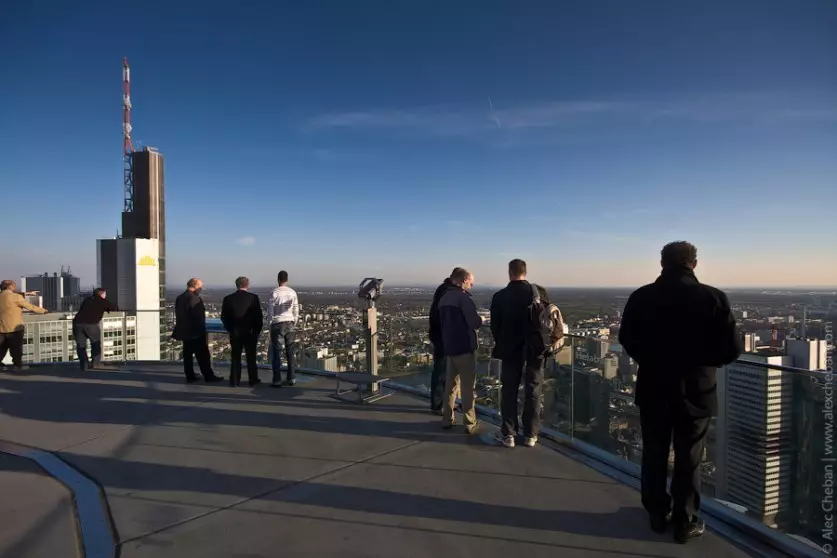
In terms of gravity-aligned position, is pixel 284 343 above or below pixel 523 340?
below

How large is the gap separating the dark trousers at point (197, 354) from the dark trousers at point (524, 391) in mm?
5293

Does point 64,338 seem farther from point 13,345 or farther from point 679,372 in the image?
point 679,372

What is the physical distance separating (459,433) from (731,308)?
302cm

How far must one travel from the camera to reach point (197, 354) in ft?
25.9

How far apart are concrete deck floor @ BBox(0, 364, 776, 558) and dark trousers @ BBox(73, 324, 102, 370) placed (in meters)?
2.78

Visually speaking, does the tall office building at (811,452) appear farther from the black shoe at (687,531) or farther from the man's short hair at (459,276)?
the man's short hair at (459,276)

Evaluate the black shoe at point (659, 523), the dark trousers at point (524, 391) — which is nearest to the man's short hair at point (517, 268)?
the dark trousers at point (524, 391)

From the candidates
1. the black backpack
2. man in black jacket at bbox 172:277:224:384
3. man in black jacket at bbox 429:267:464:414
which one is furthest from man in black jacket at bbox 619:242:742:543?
man in black jacket at bbox 172:277:224:384

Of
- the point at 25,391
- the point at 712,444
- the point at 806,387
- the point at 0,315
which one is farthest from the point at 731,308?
the point at 0,315

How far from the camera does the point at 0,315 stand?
8.41 metres

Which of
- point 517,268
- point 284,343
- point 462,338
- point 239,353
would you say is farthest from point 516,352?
point 239,353

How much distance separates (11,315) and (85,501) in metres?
6.81

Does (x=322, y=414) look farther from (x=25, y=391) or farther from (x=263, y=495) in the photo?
(x=25, y=391)

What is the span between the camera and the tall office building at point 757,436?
3527 mm
